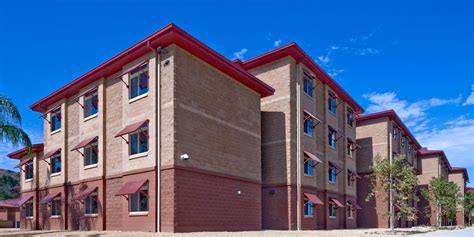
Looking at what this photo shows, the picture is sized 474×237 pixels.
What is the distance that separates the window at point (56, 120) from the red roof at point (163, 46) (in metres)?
1.02

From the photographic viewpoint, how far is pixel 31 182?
113 ft

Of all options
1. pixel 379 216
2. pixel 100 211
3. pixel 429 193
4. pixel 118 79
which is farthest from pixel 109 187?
pixel 429 193

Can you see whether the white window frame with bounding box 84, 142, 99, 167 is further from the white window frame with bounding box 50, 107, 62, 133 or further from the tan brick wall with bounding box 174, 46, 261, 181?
the tan brick wall with bounding box 174, 46, 261, 181

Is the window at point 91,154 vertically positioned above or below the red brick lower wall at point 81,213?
above

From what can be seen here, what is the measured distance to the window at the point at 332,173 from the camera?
3505 centimetres

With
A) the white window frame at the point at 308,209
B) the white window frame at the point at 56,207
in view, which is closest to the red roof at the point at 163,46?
the white window frame at the point at 56,207

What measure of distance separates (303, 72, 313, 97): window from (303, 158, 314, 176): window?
4.69m

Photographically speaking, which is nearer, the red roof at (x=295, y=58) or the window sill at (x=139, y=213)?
the window sill at (x=139, y=213)

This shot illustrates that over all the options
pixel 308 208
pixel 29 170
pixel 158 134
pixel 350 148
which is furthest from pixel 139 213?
pixel 350 148

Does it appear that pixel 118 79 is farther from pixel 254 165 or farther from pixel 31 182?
pixel 31 182

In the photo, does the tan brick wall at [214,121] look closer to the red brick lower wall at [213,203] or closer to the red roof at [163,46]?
the red roof at [163,46]

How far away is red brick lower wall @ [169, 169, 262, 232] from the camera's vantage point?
20.8 metres

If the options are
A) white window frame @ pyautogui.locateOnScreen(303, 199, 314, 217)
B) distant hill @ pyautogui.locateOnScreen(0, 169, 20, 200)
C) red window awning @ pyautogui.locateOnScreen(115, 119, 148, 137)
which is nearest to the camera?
red window awning @ pyautogui.locateOnScreen(115, 119, 148, 137)

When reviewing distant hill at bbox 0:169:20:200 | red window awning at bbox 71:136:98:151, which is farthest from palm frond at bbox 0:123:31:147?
distant hill at bbox 0:169:20:200
